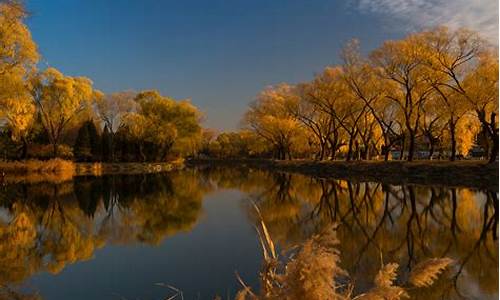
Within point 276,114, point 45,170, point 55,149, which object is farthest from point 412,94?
point 55,149

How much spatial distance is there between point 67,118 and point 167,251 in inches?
1670

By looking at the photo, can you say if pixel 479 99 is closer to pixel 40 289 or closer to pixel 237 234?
pixel 237 234

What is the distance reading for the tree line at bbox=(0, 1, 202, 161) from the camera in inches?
1791

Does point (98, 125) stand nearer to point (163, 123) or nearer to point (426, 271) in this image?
point (163, 123)

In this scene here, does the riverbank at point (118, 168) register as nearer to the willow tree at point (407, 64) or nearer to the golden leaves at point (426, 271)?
the willow tree at point (407, 64)

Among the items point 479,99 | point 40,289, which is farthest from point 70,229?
point 479,99

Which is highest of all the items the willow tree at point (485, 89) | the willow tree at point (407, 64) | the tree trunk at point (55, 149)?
the willow tree at point (407, 64)

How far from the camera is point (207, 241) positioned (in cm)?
1166

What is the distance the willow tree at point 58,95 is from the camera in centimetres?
4525

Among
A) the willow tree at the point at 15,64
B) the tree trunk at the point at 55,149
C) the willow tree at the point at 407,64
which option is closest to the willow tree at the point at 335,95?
the willow tree at the point at 407,64

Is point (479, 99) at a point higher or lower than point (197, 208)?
higher

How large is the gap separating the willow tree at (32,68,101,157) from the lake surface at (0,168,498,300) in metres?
27.4

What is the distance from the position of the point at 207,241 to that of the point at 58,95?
39.7 metres

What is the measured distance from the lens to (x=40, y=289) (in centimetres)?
737
